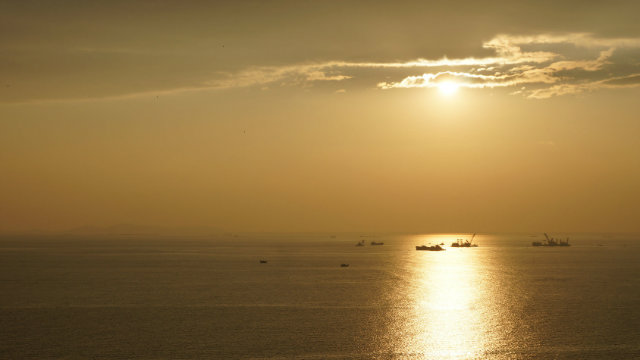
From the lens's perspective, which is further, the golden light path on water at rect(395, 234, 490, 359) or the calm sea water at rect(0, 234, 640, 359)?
the golden light path on water at rect(395, 234, 490, 359)

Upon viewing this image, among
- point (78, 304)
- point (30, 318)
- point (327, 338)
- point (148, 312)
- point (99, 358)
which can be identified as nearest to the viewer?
point (99, 358)

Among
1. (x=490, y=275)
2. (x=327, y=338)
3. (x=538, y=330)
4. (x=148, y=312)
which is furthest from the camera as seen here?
(x=490, y=275)

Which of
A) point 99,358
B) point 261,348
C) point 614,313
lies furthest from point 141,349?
point 614,313

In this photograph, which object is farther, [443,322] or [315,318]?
[315,318]

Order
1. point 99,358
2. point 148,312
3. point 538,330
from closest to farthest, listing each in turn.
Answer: point 99,358, point 538,330, point 148,312

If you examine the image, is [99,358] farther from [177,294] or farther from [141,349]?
[177,294]

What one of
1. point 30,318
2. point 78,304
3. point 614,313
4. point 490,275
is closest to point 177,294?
point 78,304

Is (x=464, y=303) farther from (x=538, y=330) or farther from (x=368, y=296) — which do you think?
(x=538, y=330)

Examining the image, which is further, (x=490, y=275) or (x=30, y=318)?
(x=490, y=275)

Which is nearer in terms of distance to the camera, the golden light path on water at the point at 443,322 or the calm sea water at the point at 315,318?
the calm sea water at the point at 315,318
